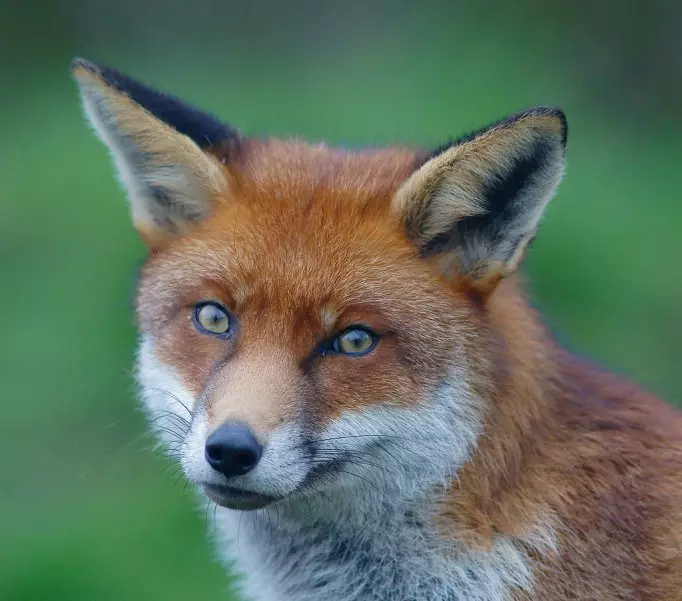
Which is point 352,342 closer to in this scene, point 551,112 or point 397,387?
point 397,387

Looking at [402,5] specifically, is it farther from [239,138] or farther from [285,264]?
[285,264]

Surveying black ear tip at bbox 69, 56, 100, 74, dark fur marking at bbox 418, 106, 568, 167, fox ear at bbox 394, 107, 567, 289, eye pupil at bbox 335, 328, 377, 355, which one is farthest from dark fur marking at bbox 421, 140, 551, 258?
black ear tip at bbox 69, 56, 100, 74

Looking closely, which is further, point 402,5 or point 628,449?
point 402,5

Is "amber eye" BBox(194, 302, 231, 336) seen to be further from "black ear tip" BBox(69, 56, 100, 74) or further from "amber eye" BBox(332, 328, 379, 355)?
"black ear tip" BBox(69, 56, 100, 74)

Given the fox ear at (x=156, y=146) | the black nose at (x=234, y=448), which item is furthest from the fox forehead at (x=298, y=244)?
the black nose at (x=234, y=448)

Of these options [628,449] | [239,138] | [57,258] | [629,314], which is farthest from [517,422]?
[57,258]

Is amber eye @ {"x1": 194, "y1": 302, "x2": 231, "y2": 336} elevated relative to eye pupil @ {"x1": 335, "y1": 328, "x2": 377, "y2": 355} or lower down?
elevated

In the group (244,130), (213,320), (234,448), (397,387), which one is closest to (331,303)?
(397,387)

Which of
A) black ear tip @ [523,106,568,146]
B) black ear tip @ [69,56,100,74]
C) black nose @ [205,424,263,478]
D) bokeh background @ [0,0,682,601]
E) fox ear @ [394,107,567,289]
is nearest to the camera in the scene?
black nose @ [205,424,263,478]
